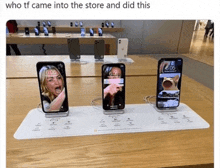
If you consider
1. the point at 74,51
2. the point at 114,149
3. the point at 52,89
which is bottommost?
the point at 114,149

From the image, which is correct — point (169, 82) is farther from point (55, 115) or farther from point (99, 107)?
point (55, 115)

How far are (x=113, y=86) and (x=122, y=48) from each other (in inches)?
35.0

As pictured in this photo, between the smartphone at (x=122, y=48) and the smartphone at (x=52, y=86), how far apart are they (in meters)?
0.94

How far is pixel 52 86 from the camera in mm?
590

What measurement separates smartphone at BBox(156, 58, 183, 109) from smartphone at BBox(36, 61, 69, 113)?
35 cm

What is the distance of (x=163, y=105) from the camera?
0.64m

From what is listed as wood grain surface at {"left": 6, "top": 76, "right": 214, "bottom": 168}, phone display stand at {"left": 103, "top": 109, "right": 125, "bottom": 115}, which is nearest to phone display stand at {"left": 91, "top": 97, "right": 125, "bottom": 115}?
phone display stand at {"left": 103, "top": 109, "right": 125, "bottom": 115}

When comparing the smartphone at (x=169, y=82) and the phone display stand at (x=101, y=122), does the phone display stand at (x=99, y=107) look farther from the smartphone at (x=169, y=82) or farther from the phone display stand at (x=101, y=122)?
the smartphone at (x=169, y=82)

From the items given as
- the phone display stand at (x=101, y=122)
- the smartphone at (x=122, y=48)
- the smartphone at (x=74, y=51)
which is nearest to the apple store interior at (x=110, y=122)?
the phone display stand at (x=101, y=122)

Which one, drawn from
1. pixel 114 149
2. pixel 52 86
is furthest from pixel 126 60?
pixel 114 149

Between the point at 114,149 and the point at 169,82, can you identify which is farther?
the point at 169,82

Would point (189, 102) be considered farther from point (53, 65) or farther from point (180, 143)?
point (53, 65)

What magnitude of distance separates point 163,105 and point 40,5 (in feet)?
3.39

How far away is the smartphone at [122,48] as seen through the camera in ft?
4.69
